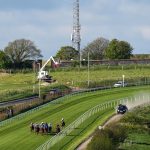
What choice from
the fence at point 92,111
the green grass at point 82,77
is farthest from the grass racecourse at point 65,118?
the green grass at point 82,77

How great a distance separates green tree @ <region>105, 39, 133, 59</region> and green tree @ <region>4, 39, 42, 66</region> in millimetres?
26020

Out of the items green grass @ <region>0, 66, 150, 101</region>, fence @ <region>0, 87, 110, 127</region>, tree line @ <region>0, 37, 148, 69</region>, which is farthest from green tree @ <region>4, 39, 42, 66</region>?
fence @ <region>0, 87, 110, 127</region>

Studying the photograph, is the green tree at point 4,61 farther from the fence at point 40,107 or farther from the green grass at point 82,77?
the fence at point 40,107

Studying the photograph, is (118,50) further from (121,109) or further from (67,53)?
(121,109)

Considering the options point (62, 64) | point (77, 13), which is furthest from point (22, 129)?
point (77, 13)

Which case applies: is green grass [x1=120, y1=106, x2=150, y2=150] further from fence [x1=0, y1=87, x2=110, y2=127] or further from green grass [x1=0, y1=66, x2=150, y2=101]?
green grass [x1=0, y1=66, x2=150, y2=101]

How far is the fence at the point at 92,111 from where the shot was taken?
4860 cm

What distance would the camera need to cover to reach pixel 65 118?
66062 millimetres

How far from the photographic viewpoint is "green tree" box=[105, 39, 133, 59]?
176 m

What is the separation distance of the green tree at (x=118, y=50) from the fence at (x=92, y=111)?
92.4 metres

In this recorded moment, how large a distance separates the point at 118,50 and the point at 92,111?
109m

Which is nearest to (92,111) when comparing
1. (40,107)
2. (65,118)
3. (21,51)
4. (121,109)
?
(121,109)

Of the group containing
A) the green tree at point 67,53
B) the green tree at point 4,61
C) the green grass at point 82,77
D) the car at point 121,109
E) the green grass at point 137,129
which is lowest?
the green grass at point 137,129

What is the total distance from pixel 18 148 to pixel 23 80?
83031 mm
